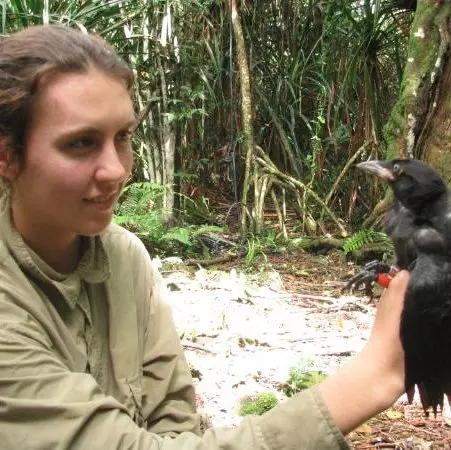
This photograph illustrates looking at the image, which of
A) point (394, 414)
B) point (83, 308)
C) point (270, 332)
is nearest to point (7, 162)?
point (83, 308)

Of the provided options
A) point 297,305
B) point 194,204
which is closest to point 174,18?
point 194,204

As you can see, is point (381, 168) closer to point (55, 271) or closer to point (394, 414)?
point (394, 414)

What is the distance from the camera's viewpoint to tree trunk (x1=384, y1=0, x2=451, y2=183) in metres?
3.81

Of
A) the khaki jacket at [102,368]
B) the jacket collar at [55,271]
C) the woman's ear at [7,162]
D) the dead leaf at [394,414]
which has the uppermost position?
the woman's ear at [7,162]

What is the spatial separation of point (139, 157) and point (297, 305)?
109 inches

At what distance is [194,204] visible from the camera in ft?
21.4

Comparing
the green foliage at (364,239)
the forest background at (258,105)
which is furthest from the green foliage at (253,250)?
the green foliage at (364,239)

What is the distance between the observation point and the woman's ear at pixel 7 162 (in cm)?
143

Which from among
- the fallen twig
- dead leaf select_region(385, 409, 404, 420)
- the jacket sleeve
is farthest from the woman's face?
the fallen twig

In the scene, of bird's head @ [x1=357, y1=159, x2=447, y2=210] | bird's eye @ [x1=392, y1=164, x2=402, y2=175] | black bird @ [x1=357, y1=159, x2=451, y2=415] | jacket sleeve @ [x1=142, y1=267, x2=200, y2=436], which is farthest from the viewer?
bird's eye @ [x1=392, y1=164, x2=402, y2=175]

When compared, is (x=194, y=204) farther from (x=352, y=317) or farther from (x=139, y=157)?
(x=352, y=317)

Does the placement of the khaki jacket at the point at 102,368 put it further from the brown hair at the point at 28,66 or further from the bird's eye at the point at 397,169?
the bird's eye at the point at 397,169

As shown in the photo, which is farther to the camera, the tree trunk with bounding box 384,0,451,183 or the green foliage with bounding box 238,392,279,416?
the tree trunk with bounding box 384,0,451,183

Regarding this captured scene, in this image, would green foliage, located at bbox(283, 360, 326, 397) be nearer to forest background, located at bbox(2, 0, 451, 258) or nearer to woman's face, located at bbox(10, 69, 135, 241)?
forest background, located at bbox(2, 0, 451, 258)
